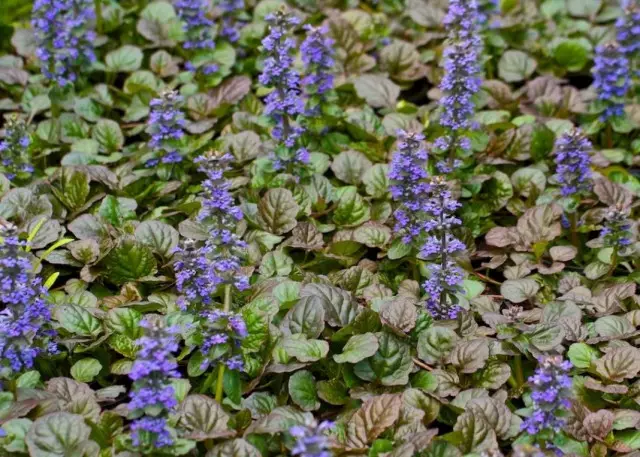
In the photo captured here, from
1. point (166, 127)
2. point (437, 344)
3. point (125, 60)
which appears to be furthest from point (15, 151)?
point (437, 344)

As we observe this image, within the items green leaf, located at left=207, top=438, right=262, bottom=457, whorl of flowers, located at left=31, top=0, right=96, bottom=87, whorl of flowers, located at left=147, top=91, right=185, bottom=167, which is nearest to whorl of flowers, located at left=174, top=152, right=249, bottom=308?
green leaf, located at left=207, top=438, right=262, bottom=457

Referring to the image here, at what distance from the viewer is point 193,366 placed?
482cm

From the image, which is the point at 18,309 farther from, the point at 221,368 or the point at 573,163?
the point at 573,163

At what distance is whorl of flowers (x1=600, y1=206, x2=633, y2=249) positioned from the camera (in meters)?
5.46

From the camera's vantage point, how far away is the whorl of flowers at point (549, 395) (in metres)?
4.11

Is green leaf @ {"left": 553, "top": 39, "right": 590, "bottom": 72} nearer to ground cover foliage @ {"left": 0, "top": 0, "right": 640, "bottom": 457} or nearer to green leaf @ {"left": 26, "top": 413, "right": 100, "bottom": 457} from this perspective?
ground cover foliage @ {"left": 0, "top": 0, "right": 640, "bottom": 457}

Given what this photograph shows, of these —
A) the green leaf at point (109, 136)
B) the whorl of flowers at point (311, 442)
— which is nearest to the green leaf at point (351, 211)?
the green leaf at point (109, 136)

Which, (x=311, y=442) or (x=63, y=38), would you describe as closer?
(x=311, y=442)

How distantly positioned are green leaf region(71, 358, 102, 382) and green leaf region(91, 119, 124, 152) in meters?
2.15

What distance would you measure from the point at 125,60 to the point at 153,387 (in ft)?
13.1

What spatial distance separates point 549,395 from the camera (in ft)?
13.5

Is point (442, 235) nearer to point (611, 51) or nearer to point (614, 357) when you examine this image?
point (614, 357)

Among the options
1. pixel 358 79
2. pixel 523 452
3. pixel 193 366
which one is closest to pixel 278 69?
pixel 358 79

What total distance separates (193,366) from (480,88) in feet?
11.7
